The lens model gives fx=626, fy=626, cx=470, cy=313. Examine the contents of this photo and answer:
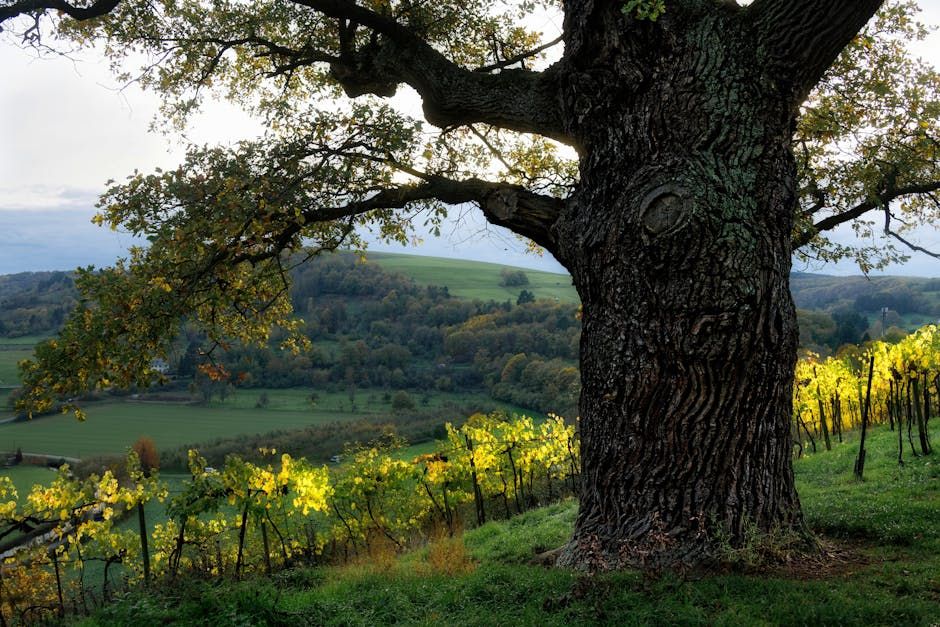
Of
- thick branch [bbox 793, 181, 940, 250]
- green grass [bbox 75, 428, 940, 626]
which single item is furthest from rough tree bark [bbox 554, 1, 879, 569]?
thick branch [bbox 793, 181, 940, 250]

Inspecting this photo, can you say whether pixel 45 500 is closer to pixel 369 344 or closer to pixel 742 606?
pixel 742 606

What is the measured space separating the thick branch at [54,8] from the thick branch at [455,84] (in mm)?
2336

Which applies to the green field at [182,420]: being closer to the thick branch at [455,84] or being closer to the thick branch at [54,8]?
the thick branch at [54,8]

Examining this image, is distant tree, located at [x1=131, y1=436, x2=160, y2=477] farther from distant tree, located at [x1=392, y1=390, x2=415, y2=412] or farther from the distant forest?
distant tree, located at [x1=392, y1=390, x2=415, y2=412]

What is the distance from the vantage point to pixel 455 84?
7191 millimetres

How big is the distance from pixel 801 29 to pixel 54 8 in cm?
792

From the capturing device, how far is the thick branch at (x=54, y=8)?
6.75 m

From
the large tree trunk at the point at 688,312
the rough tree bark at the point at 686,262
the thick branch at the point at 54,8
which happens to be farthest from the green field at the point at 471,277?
the large tree trunk at the point at 688,312

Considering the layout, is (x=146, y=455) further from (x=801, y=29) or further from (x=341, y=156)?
(x=801, y=29)

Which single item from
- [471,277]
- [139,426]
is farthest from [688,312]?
[471,277]

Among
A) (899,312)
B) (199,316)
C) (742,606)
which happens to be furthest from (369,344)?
(742,606)

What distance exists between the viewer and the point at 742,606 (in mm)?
4133

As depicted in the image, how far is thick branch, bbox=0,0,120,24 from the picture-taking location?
22.2ft

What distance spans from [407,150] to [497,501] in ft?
24.0
